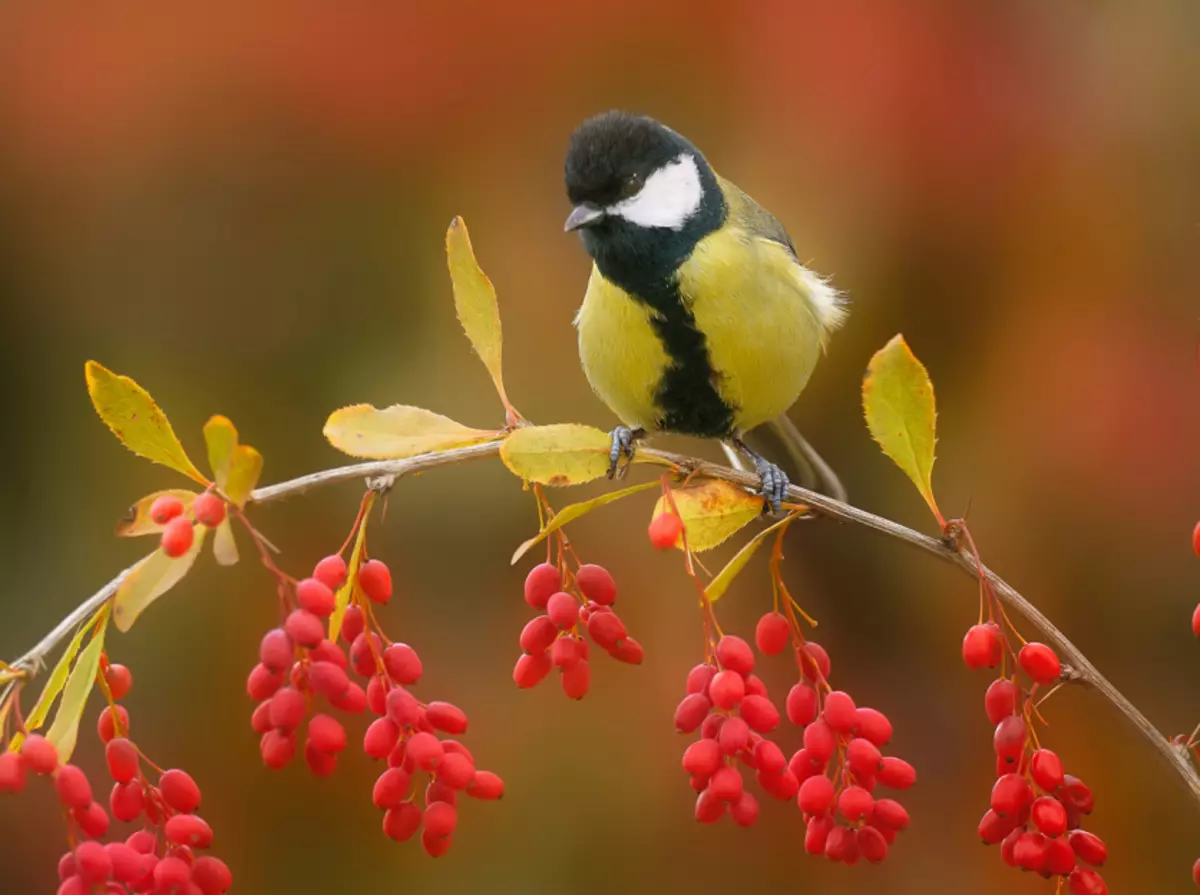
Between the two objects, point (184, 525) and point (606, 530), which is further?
point (606, 530)

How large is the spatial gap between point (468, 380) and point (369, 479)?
1137 millimetres

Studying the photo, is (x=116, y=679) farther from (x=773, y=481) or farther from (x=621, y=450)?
(x=773, y=481)

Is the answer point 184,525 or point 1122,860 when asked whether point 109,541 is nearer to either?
point 184,525

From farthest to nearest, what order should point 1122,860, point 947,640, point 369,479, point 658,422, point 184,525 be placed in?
1. point 947,640
2. point 1122,860
3. point 658,422
4. point 369,479
5. point 184,525

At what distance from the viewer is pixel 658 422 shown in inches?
56.2

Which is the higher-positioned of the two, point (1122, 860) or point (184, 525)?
point (184, 525)

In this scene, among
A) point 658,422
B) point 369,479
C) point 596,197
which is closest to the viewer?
point 369,479

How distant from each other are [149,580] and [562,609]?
0.26 m

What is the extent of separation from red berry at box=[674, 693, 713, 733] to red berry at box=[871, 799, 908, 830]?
127 mm

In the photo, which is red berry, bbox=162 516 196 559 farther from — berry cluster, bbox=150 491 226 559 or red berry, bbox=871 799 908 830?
red berry, bbox=871 799 908 830

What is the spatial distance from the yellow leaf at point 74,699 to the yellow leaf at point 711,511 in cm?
34

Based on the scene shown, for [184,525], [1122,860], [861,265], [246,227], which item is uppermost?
[861,265]

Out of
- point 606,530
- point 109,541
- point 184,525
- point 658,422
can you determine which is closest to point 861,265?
point 606,530

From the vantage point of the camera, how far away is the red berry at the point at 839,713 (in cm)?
83
